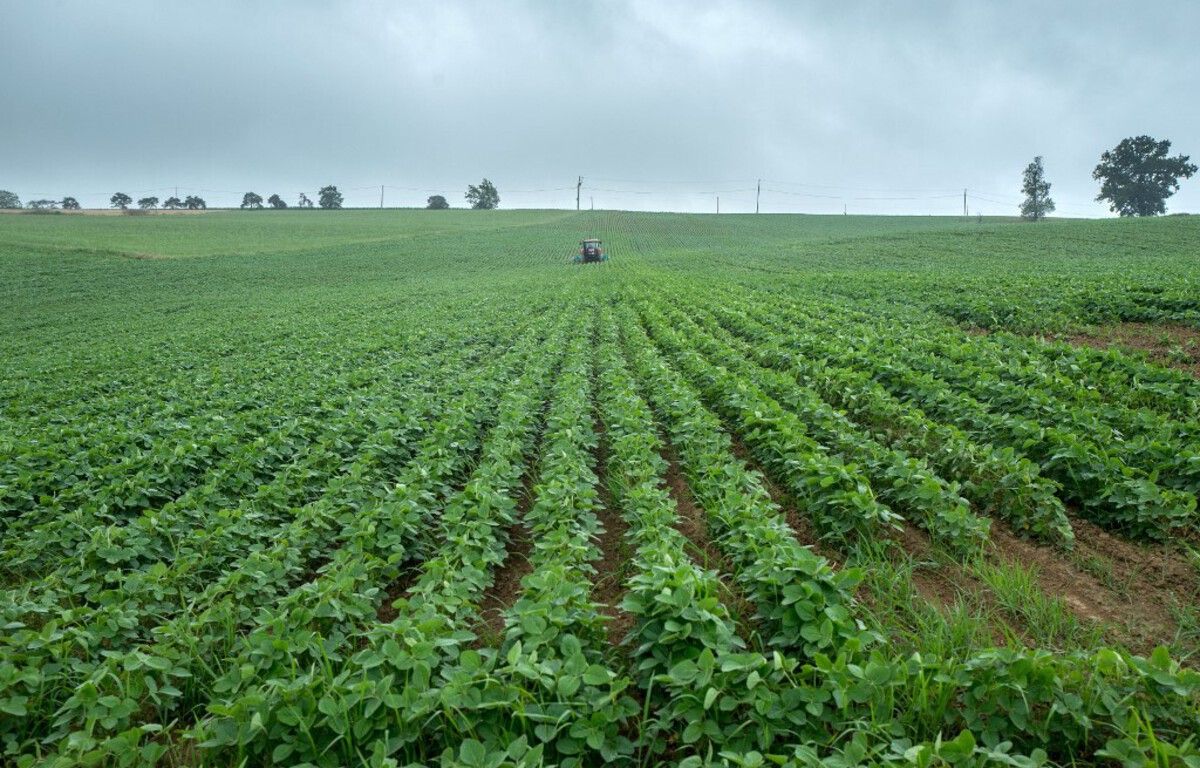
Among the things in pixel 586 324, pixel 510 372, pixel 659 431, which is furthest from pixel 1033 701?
pixel 586 324

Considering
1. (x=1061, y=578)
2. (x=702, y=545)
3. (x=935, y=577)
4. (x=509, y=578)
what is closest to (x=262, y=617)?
(x=509, y=578)

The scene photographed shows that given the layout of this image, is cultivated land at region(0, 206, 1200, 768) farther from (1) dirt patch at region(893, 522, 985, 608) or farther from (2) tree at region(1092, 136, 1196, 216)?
(2) tree at region(1092, 136, 1196, 216)

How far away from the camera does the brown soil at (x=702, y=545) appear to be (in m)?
4.15

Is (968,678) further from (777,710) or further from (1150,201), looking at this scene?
(1150,201)

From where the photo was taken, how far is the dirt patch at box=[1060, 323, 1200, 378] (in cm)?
1007

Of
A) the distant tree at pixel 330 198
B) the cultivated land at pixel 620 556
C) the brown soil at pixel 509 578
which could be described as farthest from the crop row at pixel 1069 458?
the distant tree at pixel 330 198

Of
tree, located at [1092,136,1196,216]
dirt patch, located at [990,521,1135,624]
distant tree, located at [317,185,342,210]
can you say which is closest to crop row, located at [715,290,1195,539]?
dirt patch, located at [990,521,1135,624]

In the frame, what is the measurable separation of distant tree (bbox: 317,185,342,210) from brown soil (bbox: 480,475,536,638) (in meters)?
147

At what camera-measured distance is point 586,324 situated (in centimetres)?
1825

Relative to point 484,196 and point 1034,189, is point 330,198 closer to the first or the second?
point 484,196

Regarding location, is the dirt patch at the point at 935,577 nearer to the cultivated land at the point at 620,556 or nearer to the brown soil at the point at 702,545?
the cultivated land at the point at 620,556

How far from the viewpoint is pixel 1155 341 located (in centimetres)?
1163

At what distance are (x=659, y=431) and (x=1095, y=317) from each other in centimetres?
1210

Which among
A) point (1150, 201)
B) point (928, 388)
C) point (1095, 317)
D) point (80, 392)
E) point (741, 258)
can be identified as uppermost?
point (1150, 201)
